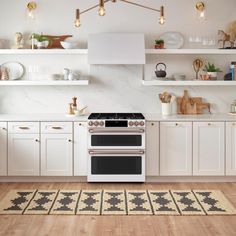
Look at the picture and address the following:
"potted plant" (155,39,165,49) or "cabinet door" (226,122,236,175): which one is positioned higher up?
"potted plant" (155,39,165,49)

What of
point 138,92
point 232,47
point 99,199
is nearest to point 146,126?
point 138,92

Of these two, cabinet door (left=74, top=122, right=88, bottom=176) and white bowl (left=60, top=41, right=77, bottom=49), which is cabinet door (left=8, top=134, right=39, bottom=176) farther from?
white bowl (left=60, top=41, right=77, bottom=49)

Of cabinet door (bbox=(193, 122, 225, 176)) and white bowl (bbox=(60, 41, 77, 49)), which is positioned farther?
white bowl (bbox=(60, 41, 77, 49))

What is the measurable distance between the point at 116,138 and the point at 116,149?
0.14 m

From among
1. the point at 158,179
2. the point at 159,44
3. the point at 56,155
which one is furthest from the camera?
the point at 159,44

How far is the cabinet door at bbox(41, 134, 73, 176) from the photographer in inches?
227

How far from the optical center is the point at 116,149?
5.67 metres

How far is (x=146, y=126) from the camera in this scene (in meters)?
5.76

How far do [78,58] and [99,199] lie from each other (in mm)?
2176

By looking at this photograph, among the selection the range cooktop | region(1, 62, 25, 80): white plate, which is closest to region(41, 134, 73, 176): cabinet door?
the range cooktop

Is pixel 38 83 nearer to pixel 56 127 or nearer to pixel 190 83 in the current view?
pixel 56 127

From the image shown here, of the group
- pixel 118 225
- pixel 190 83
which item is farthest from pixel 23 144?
pixel 190 83

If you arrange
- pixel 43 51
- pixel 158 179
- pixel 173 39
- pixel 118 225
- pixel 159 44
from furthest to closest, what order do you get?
1. pixel 173 39
2. pixel 159 44
3. pixel 43 51
4. pixel 158 179
5. pixel 118 225

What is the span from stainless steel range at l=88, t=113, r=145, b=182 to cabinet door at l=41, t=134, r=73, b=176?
28 cm
